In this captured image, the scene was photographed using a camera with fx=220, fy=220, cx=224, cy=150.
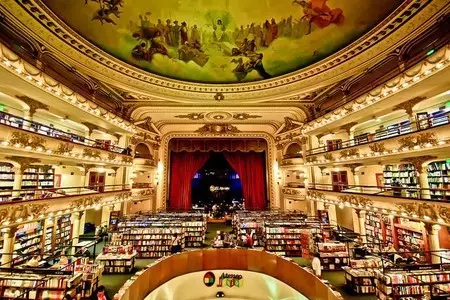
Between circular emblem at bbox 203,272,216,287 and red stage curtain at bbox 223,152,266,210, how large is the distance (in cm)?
782

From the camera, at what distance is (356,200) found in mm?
8445

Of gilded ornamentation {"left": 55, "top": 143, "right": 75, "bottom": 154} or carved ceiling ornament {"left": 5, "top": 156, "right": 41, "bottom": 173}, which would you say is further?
gilded ornamentation {"left": 55, "top": 143, "right": 75, "bottom": 154}

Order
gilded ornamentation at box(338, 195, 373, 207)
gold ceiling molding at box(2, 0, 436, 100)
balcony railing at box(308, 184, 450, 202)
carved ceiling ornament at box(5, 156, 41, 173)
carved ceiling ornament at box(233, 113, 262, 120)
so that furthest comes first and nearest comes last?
1. carved ceiling ornament at box(233, 113, 262, 120)
2. gilded ornamentation at box(338, 195, 373, 207)
3. carved ceiling ornament at box(5, 156, 41, 173)
4. gold ceiling molding at box(2, 0, 436, 100)
5. balcony railing at box(308, 184, 450, 202)

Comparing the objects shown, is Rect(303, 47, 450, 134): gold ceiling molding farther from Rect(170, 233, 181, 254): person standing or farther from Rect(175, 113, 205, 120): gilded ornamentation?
Rect(170, 233, 181, 254): person standing

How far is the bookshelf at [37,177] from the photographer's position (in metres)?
8.38

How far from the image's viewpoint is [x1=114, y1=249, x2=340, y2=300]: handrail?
622 centimetres

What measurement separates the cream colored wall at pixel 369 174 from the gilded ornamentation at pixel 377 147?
3.04 meters

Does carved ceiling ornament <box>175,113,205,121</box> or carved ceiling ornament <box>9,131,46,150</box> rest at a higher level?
carved ceiling ornament <box>175,113,205,121</box>

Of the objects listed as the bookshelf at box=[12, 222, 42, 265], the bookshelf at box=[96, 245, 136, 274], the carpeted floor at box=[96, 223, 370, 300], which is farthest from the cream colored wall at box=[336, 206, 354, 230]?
the bookshelf at box=[12, 222, 42, 265]

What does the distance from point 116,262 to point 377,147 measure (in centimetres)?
973

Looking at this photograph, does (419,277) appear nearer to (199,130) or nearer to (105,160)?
(105,160)

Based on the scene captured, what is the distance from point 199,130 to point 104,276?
10623 millimetres

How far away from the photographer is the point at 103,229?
36.2ft

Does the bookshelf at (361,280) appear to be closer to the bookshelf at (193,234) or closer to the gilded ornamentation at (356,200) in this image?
the gilded ornamentation at (356,200)
